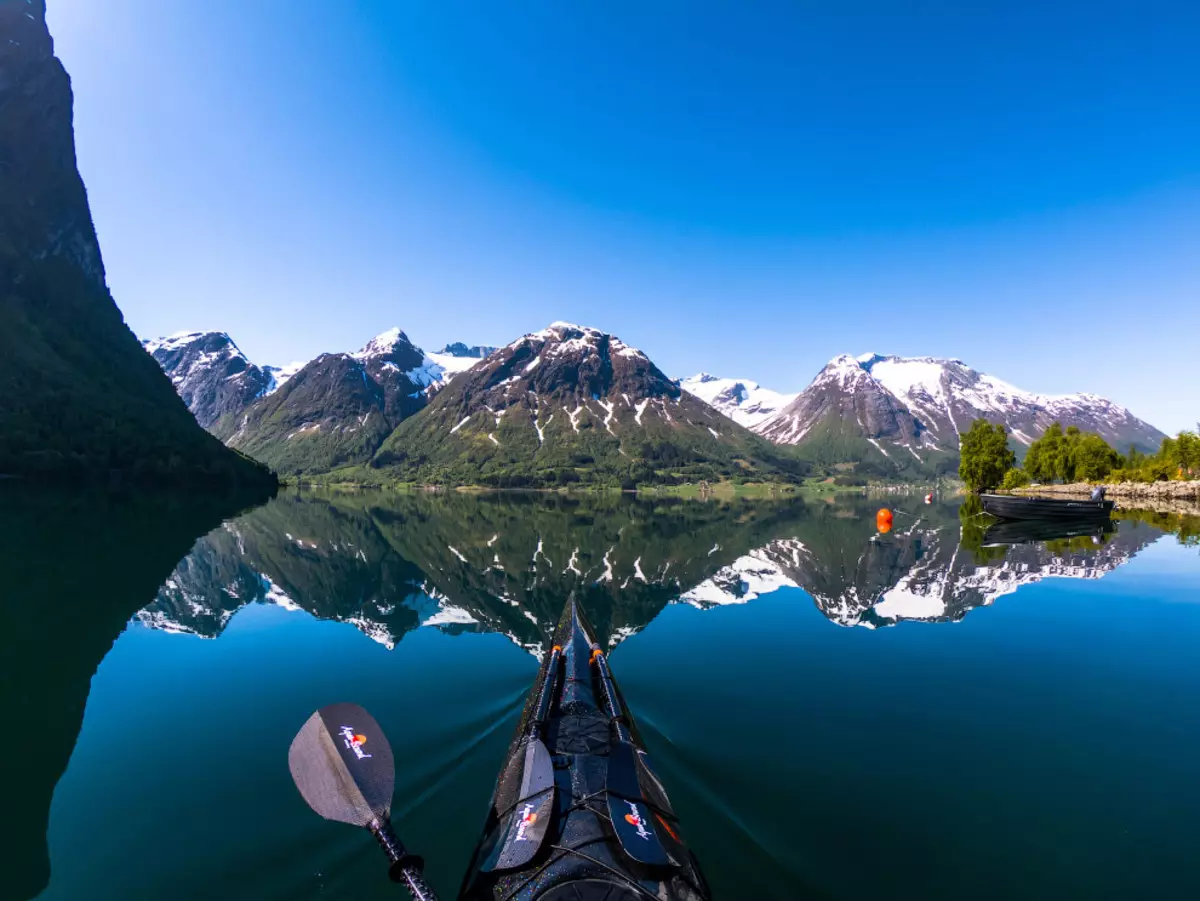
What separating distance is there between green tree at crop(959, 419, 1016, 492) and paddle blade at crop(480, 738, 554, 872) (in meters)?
108

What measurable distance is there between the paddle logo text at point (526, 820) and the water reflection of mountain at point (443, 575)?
14.6 m

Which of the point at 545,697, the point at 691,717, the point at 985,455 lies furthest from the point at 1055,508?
the point at 545,697

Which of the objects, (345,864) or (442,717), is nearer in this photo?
(345,864)

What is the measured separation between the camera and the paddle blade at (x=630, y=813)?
6.53m

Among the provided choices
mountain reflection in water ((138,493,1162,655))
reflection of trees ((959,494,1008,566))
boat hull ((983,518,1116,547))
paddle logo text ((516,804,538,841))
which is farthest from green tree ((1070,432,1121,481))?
paddle logo text ((516,804,538,841))

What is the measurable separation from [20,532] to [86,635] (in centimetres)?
4267

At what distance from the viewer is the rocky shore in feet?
284

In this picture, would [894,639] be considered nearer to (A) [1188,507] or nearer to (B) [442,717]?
(B) [442,717]

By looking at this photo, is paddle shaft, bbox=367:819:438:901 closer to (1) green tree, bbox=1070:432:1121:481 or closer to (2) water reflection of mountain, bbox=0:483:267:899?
(2) water reflection of mountain, bbox=0:483:267:899

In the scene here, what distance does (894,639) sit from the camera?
875 inches

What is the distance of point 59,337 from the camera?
155 m

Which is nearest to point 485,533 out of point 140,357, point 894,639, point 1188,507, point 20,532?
point 20,532

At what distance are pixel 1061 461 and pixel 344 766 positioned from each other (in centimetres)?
13577

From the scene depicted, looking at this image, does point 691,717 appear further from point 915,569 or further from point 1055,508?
point 1055,508
